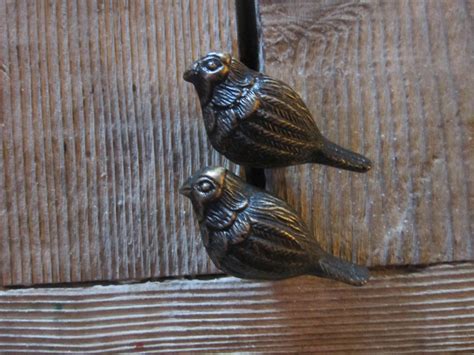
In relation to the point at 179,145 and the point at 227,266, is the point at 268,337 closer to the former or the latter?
the point at 227,266

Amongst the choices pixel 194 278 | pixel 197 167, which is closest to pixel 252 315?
pixel 194 278

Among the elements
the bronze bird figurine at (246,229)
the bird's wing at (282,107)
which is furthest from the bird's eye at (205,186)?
the bird's wing at (282,107)

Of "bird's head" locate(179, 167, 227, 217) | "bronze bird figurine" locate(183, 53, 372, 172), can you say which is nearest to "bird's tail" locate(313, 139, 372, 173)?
"bronze bird figurine" locate(183, 53, 372, 172)

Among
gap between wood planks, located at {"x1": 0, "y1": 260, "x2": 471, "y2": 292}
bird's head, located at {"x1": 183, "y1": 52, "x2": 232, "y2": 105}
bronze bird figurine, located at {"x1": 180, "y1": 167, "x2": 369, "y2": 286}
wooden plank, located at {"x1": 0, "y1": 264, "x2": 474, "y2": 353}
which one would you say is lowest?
wooden plank, located at {"x1": 0, "y1": 264, "x2": 474, "y2": 353}

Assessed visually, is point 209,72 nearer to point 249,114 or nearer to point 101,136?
Answer: point 249,114

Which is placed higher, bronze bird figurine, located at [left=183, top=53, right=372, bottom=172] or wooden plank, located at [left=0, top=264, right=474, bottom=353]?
bronze bird figurine, located at [left=183, top=53, right=372, bottom=172]

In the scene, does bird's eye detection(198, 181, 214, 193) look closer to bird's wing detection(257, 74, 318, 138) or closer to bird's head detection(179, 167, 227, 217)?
bird's head detection(179, 167, 227, 217)

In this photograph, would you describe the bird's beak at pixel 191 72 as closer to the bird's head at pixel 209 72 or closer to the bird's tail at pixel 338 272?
the bird's head at pixel 209 72
